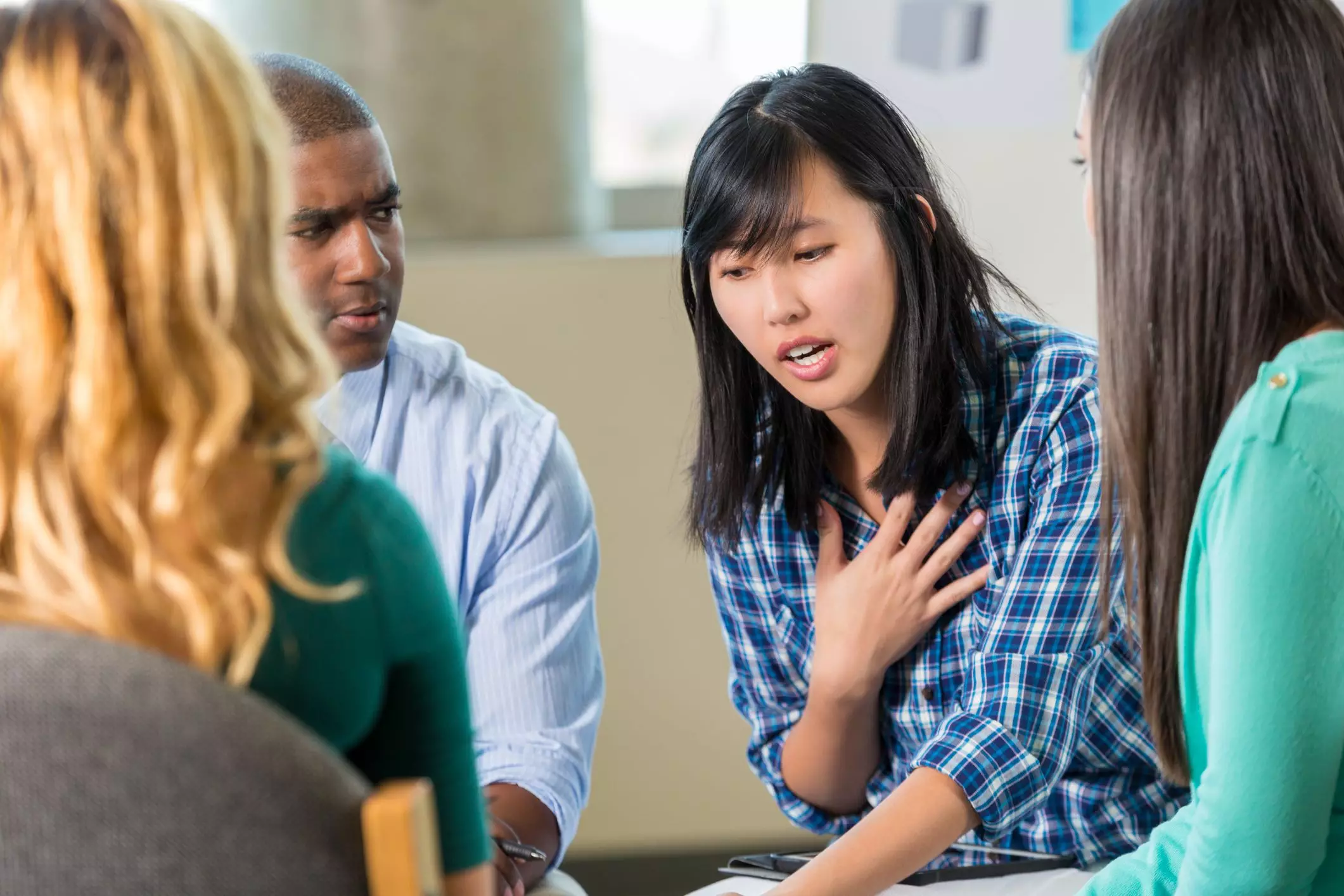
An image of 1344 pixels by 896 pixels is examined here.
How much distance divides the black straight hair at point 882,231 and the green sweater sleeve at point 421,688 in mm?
690

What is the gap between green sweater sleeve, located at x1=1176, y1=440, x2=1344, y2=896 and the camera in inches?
32.7

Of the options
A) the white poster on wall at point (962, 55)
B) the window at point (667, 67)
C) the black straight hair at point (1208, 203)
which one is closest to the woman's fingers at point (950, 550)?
the black straight hair at point (1208, 203)

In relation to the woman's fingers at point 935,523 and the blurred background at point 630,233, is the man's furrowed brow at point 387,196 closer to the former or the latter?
the woman's fingers at point 935,523

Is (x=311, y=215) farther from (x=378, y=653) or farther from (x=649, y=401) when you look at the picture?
(x=649, y=401)

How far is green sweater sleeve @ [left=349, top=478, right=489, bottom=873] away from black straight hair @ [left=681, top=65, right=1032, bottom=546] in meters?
0.69

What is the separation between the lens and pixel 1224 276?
0.93 metres

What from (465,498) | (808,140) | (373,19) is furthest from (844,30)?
(465,498)

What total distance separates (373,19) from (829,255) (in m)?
1.35

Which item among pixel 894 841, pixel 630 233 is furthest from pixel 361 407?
pixel 630 233

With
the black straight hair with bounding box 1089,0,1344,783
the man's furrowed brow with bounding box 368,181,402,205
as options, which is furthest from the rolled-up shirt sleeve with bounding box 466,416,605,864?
the black straight hair with bounding box 1089,0,1344,783

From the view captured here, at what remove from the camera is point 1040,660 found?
127cm

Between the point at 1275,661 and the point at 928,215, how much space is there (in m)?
0.70

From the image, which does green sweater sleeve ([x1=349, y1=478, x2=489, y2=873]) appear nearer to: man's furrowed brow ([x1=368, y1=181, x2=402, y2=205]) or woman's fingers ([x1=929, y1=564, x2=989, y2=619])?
woman's fingers ([x1=929, y1=564, x2=989, y2=619])

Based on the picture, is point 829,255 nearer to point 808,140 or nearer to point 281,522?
point 808,140
